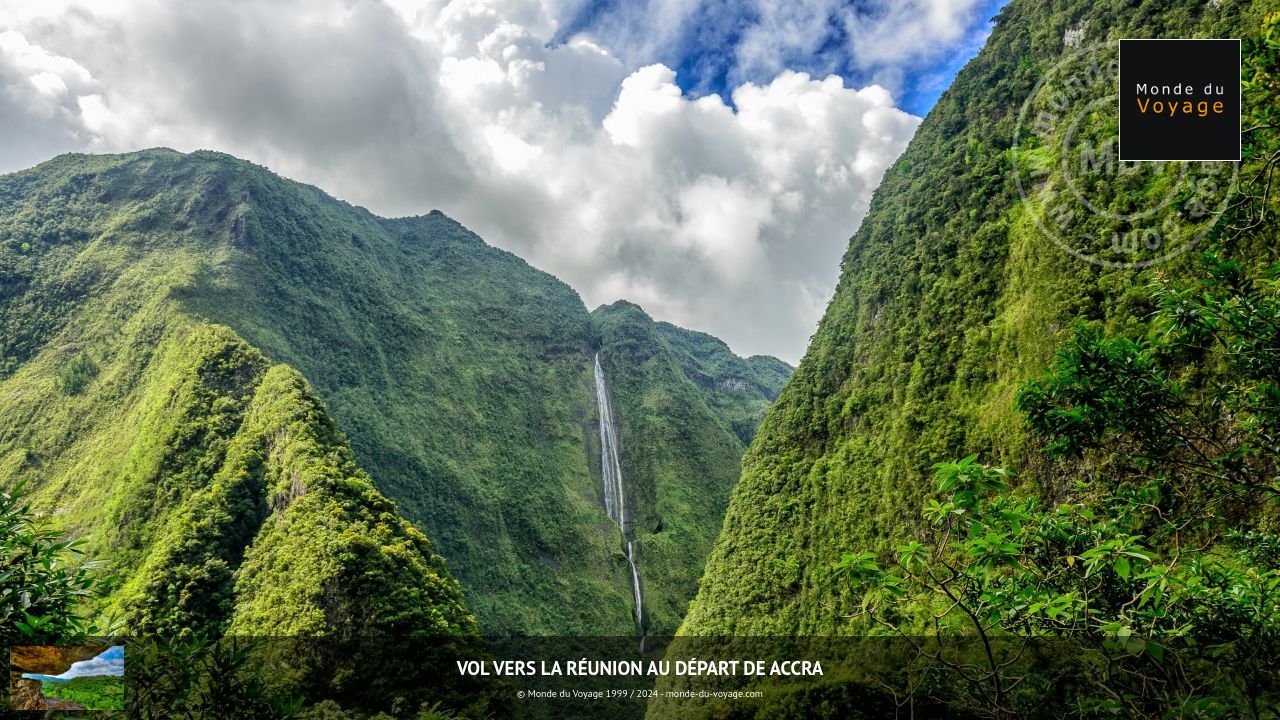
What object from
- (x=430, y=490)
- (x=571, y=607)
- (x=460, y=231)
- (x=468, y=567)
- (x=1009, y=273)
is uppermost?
(x=460, y=231)

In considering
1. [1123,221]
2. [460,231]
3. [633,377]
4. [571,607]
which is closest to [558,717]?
[571,607]

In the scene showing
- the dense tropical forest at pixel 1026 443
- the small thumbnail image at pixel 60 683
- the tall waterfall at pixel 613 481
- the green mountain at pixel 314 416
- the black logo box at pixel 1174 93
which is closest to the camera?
the dense tropical forest at pixel 1026 443

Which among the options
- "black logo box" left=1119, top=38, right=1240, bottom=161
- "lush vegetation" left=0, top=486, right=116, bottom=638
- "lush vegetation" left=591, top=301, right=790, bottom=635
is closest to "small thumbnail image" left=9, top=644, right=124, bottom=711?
"lush vegetation" left=0, top=486, right=116, bottom=638

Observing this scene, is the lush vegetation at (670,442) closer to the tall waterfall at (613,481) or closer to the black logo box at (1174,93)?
the tall waterfall at (613,481)

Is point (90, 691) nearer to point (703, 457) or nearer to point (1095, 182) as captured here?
point (1095, 182)

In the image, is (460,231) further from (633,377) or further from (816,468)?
(816,468)

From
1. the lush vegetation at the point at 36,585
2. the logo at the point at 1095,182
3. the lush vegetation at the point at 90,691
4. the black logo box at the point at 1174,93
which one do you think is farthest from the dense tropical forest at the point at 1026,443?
the lush vegetation at the point at 36,585

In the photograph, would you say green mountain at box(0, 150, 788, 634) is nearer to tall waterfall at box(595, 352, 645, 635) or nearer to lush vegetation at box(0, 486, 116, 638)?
tall waterfall at box(595, 352, 645, 635)
